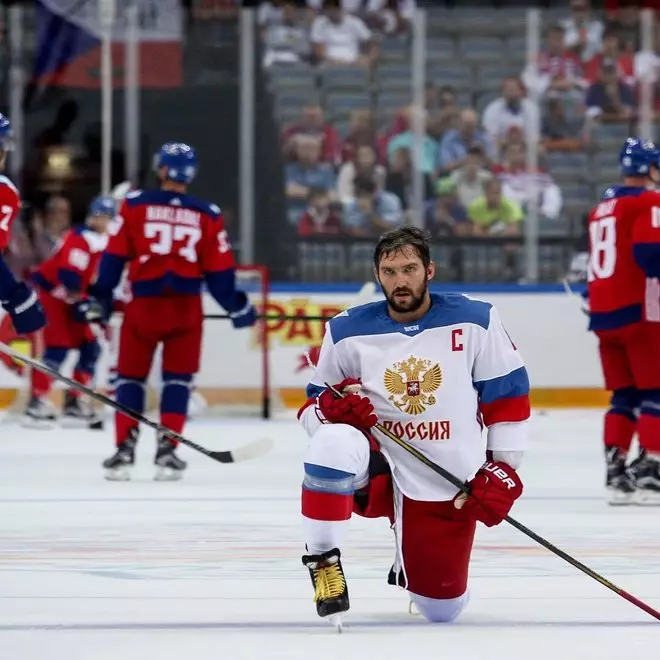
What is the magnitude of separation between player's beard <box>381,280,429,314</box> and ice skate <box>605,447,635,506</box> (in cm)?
274

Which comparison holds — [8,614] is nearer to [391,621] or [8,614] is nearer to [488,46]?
[391,621]

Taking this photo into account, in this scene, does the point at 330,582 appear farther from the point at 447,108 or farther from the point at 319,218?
the point at 447,108

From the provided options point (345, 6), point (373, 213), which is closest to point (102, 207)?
point (373, 213)

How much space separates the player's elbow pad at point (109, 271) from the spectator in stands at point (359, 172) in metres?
3.85

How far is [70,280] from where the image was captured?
9484 mm

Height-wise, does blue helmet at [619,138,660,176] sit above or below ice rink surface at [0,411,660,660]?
above

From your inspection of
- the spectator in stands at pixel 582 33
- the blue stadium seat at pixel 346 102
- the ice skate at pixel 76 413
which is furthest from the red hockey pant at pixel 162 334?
the spectator in stands at pixel 582 33

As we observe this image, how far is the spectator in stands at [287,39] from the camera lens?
10984mm

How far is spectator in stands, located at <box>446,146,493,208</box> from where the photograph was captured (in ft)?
35.3

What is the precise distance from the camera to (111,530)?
17.5 feet

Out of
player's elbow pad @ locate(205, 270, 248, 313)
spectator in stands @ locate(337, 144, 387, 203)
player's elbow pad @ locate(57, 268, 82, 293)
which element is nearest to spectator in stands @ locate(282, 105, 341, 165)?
spectator in stands @ locate(337, 144, 387, 203)

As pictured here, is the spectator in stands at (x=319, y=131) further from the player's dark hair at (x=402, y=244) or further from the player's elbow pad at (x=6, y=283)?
the player's dark hair at (x=402, y=244)

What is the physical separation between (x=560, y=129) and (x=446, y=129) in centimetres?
73

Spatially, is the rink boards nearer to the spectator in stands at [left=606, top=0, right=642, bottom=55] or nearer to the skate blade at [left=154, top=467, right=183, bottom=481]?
the spectator in stands at [left=606, top=0, right=642, bottom=55]
